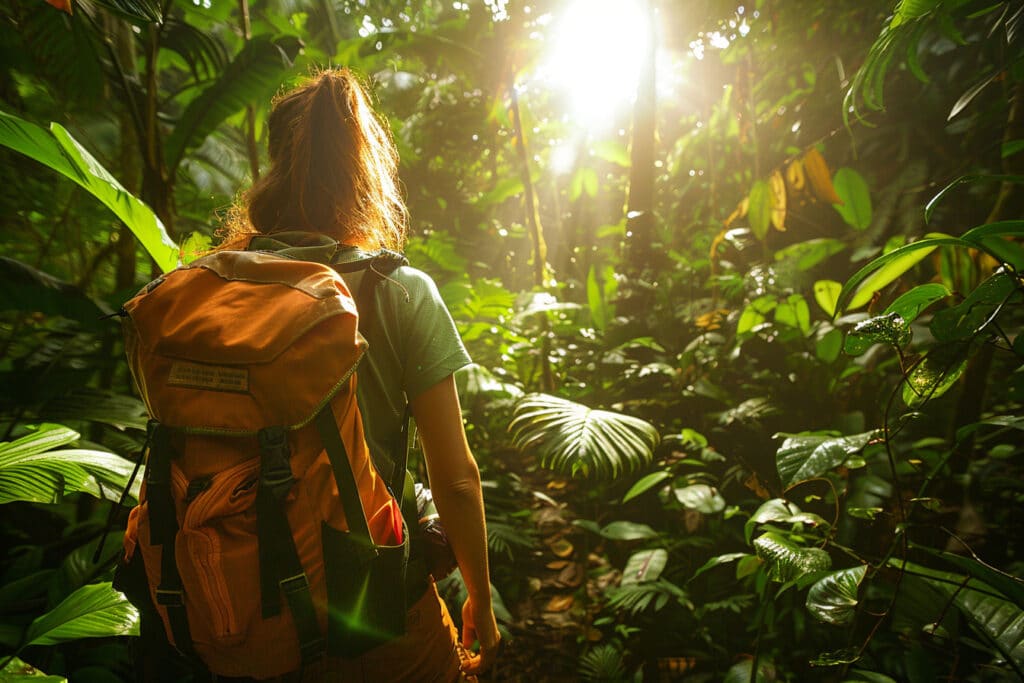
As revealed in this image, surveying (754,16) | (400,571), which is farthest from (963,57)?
(400,571)

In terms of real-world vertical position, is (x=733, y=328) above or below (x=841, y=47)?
below

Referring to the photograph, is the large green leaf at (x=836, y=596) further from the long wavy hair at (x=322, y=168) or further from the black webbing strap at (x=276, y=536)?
the long wavy hair at (x=322, y=168)

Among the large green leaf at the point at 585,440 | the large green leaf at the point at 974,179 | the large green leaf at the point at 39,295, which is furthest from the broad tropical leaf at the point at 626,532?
the large green leaf at the point at 39,295

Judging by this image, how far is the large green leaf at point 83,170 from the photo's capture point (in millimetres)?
1126

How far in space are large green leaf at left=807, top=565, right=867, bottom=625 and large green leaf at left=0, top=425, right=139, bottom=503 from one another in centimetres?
193

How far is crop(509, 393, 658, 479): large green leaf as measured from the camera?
1814 millimetres

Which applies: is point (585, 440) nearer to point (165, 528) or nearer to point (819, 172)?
point (165, 528)

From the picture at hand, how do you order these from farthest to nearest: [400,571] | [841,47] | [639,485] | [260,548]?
[841,47] < [639,485] < [400,571] < [260,548]

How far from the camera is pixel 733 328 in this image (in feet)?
10.1

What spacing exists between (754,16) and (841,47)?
694 mm

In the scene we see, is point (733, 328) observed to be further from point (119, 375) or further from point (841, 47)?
point (119, 375)

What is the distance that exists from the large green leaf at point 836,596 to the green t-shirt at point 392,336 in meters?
1.17

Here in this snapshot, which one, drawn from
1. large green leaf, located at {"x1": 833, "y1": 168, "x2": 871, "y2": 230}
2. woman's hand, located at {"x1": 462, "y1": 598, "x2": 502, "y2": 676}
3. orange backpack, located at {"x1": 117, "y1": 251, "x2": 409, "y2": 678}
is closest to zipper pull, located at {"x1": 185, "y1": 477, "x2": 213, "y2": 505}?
orange backpack, located at {"x1": 117, "y1": 251, "x2": 409, "y2": 678}

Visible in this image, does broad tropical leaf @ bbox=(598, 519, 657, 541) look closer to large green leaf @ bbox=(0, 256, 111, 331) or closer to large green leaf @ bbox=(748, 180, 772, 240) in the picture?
large green leaf @ bbox=(748, 180, 772, 240)
